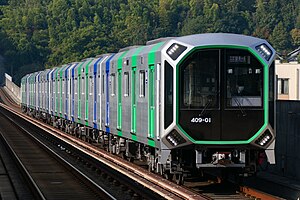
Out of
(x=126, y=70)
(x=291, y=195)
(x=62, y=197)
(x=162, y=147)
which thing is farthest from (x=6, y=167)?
(x=291, y=195)

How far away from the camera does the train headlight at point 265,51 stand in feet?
55.4

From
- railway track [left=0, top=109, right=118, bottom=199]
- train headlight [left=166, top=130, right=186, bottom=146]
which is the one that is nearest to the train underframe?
train headlight [left=166, top=130, right=186, bottom=146]

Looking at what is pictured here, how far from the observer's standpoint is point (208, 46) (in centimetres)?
1673

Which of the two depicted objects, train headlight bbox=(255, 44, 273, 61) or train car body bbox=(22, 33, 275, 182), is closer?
train car body bbox=(22, 33, 275, 182)

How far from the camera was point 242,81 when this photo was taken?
16.8m

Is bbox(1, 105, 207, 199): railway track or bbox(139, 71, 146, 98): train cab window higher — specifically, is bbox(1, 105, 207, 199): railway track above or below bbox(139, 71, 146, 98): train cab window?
below

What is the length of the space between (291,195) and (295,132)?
2.18m

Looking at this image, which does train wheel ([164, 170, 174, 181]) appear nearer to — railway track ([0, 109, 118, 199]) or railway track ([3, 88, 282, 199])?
railway track ([3, 88, 282, 199])

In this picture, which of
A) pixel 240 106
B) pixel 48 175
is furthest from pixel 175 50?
pixel 48 175

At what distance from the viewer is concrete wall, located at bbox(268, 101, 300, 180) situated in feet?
59.9

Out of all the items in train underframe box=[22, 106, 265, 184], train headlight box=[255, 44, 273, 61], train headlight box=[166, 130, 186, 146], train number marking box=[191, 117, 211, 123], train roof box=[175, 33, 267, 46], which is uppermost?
train roof box=[175, 33, 267, 46]

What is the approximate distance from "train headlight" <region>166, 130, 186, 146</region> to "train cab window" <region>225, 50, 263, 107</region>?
1.12 meters

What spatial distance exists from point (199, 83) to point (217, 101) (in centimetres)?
48

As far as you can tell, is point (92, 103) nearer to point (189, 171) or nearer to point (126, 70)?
point (126, 70)
